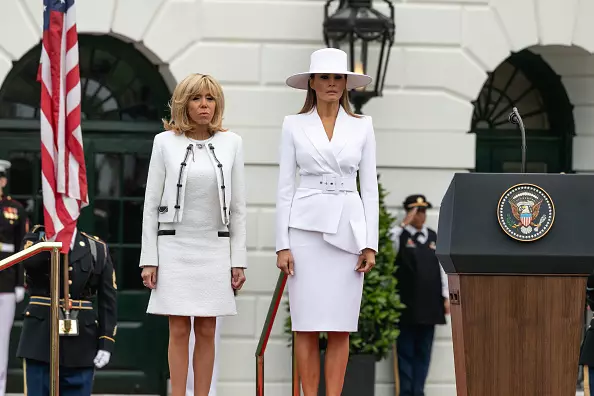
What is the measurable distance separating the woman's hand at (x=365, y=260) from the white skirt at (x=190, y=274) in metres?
0.72

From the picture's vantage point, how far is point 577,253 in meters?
5.96

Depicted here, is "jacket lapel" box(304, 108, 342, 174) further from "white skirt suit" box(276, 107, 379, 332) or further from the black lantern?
Result: the black lantern

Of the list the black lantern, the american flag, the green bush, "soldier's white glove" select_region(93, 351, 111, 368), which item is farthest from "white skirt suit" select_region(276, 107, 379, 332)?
the black lantern

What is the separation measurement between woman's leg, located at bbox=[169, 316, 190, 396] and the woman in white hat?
0.59 meters

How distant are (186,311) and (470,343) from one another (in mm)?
1677

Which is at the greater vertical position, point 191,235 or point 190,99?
point 190,99

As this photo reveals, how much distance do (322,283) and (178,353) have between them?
2.72 feet

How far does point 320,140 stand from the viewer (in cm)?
744

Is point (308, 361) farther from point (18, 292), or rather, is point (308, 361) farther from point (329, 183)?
point (18, 292)

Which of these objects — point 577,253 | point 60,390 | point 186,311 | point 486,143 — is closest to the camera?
point 577,253

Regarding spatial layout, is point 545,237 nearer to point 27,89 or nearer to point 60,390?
point 60,390

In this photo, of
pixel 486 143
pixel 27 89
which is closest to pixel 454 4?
pixel 486 143

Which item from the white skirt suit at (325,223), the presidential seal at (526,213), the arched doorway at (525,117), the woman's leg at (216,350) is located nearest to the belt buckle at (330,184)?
the white skirt suit at (325,223)

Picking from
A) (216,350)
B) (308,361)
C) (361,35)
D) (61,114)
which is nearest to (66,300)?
(61,114)
